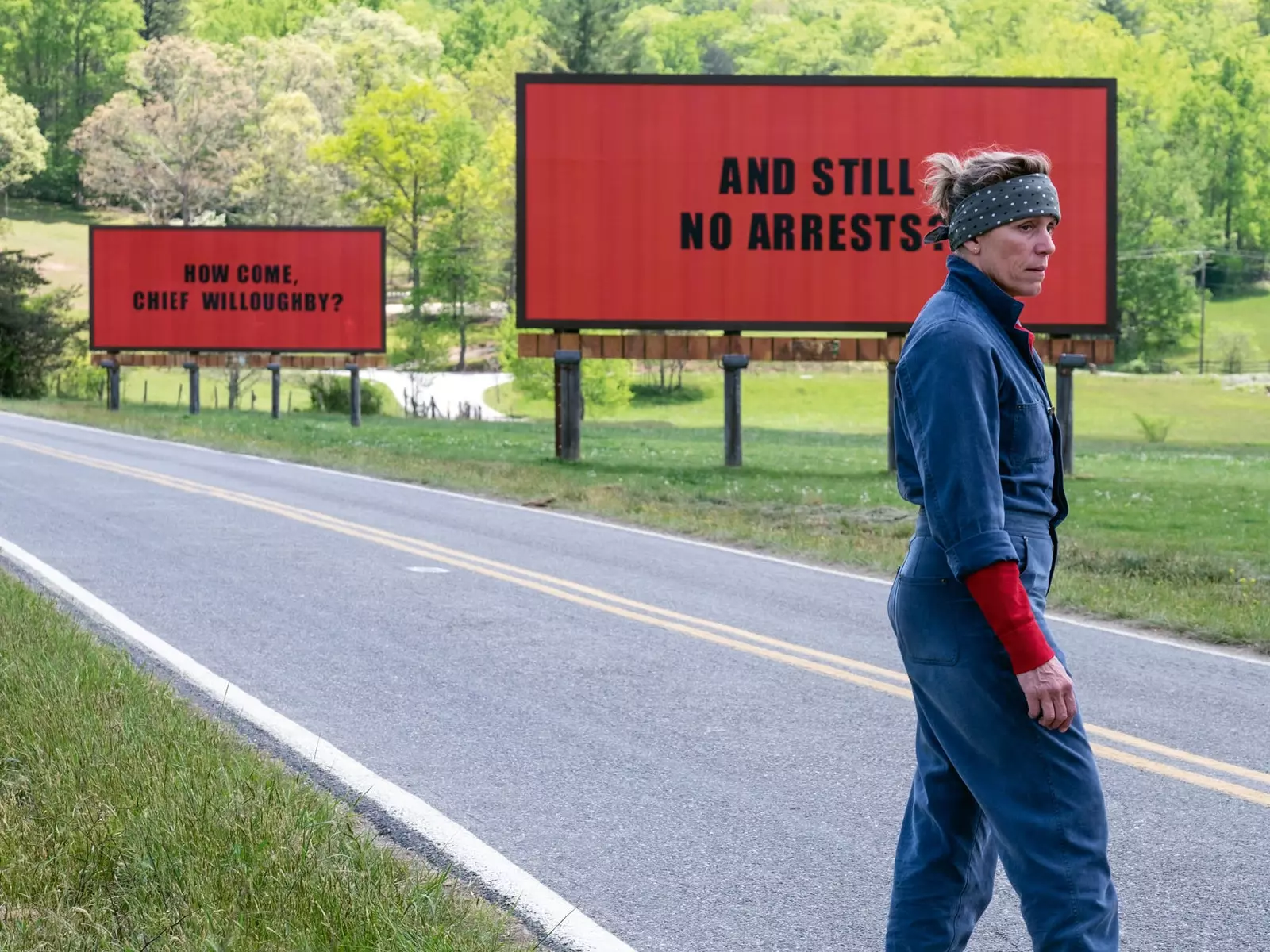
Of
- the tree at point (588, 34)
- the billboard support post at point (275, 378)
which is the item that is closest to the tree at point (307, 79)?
the tree at point (588, 34)

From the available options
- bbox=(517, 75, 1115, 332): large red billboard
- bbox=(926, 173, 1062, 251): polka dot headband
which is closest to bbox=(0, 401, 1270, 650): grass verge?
bbox=(517, 75, 1115, 332): large red billboard

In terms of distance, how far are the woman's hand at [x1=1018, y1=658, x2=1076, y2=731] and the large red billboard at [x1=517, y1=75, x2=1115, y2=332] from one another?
944 inches

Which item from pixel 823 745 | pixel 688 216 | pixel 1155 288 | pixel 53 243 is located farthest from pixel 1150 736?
pixel 53 243

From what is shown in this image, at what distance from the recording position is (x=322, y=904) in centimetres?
467

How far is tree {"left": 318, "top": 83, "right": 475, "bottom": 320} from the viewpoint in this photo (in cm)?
7944

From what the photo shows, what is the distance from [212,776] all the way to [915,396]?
3.31 meters

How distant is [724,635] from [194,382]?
38556 millimetres

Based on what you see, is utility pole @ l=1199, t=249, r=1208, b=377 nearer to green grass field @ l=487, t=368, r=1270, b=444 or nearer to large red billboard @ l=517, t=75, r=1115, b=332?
green grass field @ l=487, t=368, r=1270, b=444

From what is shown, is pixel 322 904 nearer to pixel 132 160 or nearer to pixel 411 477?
pixel 411 477

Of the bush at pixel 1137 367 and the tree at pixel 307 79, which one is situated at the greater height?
the tree at pixel 307 79

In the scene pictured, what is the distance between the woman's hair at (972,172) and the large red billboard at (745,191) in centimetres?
2350

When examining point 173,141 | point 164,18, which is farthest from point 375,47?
point 173,141

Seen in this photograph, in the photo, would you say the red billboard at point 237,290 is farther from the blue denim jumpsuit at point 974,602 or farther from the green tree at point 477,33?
the green tree at point 477,33

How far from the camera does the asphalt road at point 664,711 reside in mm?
5391
